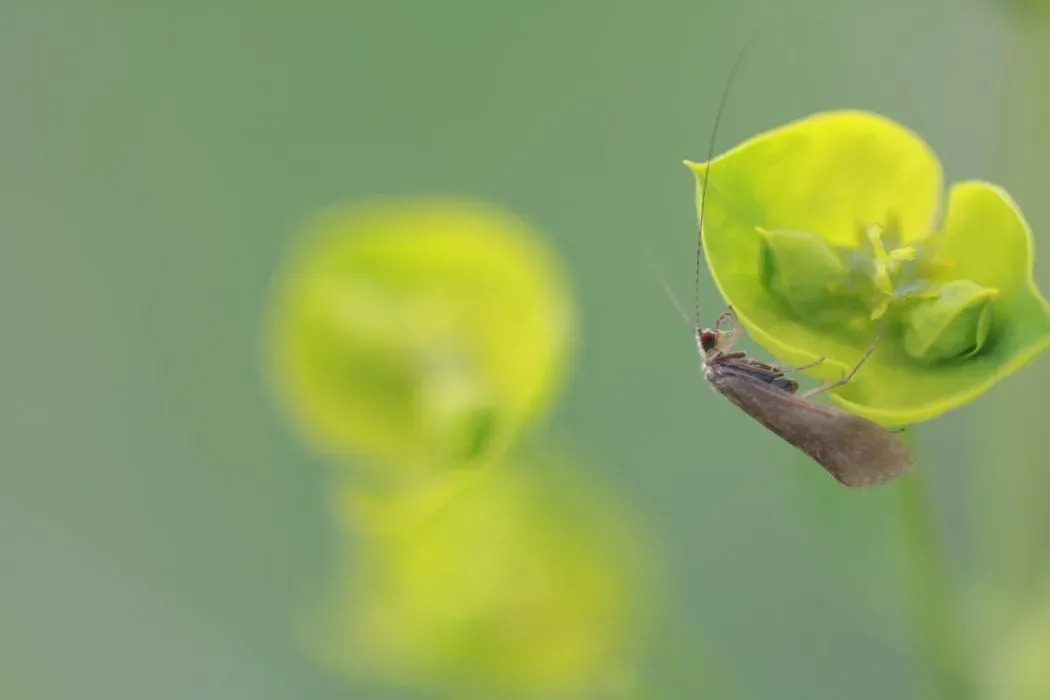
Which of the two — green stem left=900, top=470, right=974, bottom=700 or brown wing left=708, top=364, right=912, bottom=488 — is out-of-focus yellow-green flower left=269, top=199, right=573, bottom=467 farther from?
green stem left=900, top=470, right=974, bottom=700

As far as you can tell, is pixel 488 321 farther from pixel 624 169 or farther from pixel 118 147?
pixel 118 147

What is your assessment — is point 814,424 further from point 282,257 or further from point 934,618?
point 282,257

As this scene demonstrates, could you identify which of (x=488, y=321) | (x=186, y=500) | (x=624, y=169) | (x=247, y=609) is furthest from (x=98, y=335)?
(x=488, y=321)

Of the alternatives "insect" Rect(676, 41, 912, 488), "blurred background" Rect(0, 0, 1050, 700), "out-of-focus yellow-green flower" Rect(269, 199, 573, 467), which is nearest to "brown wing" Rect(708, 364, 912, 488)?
"insect" Rect(676, 41, 912, 488)

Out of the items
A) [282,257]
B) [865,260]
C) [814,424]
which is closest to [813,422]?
[814,424]

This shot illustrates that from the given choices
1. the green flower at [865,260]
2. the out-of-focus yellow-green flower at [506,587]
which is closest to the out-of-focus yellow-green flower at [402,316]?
the out-of-focus yellow-green flower at [506,587]

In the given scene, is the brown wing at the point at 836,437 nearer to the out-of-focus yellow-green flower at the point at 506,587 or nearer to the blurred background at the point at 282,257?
the out-of-focus yellow-green flower at the point at 506,587
